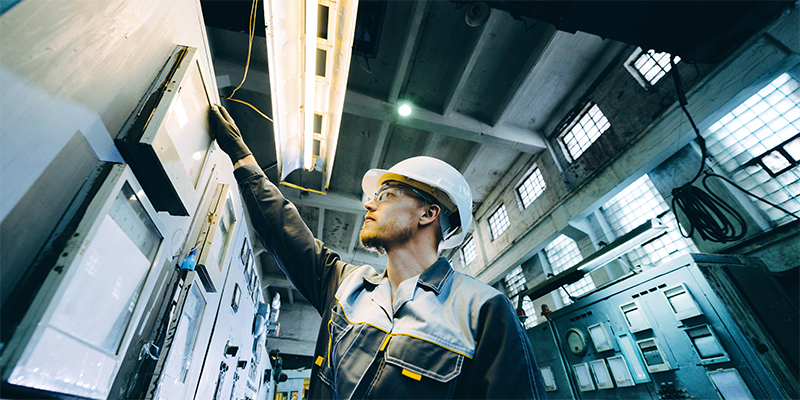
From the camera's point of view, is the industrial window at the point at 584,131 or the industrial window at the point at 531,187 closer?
the industrial window at the point at 584,131

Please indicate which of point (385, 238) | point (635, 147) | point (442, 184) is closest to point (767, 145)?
point (635, 147)

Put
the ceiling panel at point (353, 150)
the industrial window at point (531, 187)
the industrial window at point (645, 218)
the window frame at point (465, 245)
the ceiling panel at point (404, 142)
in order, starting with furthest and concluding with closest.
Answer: the window frame at point (465, 245) < the industrial window at point (531, 187) < the ceiling panel at point (404, 142) < the ceiling panel at point (353, 150) < the industrial window at point (645, 218)

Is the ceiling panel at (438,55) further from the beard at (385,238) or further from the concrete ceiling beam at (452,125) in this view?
the beard at (385,238)

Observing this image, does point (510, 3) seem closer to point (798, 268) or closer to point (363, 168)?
point (798, 268)

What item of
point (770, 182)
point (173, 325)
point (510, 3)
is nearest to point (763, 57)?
point (770, 182)

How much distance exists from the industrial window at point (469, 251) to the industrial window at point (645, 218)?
4214 millimetres

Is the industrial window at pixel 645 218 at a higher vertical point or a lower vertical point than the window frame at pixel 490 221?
lower

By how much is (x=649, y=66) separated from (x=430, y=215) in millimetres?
5311

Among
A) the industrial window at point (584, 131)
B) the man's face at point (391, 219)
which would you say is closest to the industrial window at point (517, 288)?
the industrial window at point (584, 131)

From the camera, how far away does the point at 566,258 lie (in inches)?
258

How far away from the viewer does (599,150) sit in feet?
18.3

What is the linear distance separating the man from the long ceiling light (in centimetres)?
70

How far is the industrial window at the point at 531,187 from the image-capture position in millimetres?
6996

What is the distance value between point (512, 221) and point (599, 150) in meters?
2.64
